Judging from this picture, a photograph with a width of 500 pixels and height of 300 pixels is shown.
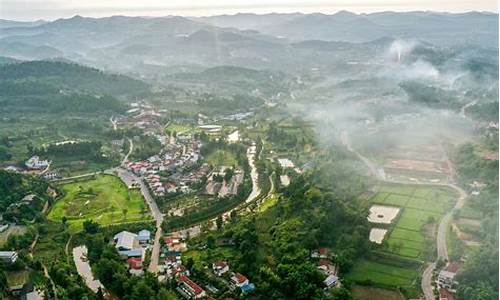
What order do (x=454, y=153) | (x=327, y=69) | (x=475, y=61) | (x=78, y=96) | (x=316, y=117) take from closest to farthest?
(x=454, y=153) → (x=316, y=117) → (x=78, y=96) → (x=475, y=61) → (x=327, y=69)

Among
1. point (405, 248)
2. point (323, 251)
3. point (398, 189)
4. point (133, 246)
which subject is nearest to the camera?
point (323, 251)

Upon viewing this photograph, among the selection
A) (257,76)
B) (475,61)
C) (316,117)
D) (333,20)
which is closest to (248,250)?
(316,117)

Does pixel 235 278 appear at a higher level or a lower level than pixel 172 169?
higher

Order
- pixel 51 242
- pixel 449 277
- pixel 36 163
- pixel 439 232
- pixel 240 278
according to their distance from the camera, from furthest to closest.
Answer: pixel 36 163, pixel 439 232, pixel 51 242, pixel 240 278, pixel 449 277

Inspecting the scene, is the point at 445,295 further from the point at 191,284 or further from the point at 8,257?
the point at 8,257

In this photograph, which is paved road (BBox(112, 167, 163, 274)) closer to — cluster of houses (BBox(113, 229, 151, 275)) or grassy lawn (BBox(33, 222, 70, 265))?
cluster of houses (BBox(113, 229, 151, 275))

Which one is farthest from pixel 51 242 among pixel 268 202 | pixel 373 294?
pixel 373 294

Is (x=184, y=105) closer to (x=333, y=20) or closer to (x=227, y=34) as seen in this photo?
(x=227, y=34)
